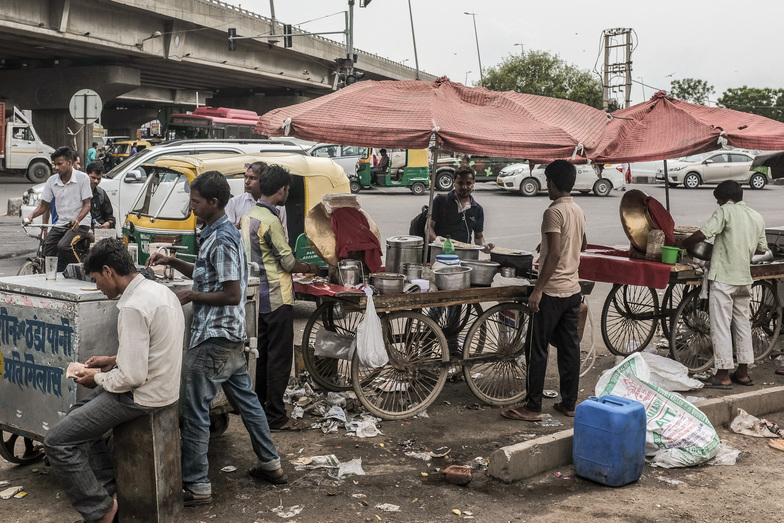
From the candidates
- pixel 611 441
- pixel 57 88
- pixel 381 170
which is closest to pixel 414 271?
pixel 611 441

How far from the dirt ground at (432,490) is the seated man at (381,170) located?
80.3 ft

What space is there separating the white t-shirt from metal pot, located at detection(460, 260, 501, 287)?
4413 mm

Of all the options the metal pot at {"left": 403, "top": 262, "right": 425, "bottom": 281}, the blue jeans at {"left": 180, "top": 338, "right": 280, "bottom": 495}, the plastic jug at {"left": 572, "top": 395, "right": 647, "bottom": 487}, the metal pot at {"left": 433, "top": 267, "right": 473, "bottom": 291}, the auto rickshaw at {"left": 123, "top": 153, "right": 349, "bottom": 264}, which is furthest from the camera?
the auto rickshaw at {"left": 123, "top": 153, "right": 349, "bottom": 264}

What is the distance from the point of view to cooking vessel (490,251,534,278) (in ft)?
22.2

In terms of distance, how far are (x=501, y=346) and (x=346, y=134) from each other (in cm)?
216

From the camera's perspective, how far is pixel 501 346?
657 cm

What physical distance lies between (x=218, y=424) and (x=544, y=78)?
180 ft

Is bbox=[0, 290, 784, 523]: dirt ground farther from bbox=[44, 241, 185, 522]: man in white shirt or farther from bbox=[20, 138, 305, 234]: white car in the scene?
bbox=[20, 138, 305, 234]: white car

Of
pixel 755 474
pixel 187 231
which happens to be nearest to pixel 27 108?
pixel 187 231

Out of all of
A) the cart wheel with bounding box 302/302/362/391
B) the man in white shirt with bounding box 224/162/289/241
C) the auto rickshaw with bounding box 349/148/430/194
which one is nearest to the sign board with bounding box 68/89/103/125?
the auto rickshaw with bounding box 349/148/430/194

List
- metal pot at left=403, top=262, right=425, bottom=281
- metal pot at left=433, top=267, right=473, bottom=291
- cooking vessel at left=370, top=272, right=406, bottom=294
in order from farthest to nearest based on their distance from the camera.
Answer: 1. metal pot at left=403, top=262, right=425, bottom=281
2. metal pot at left=433, top=267, right=473, bottom=291
3. cooking vessel at left=370, top=272, right=406, bottom=294

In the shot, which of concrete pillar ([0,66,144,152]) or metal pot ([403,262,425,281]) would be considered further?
concrete pillar ([0,66,144,152])

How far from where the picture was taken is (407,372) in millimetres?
6047

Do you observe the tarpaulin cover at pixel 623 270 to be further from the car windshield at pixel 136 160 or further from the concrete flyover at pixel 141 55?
the concrete flyover at pixel 141 55
